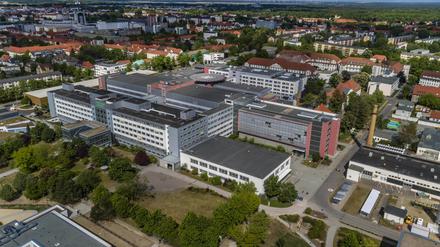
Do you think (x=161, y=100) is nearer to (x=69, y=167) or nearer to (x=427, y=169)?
(x=69, y=167)

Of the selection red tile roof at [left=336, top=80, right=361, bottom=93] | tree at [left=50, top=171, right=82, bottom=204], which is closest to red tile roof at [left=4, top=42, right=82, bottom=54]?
tree at [left=50, top=171, right=82, bottom=204]

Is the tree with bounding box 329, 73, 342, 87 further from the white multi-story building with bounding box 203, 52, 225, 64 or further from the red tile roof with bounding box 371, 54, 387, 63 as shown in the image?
the white multi-story building with bounding box 203, 52, 225, 64

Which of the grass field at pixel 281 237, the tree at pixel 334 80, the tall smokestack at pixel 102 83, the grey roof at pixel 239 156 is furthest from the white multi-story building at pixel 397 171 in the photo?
the tall smokestack at pixel 102 83

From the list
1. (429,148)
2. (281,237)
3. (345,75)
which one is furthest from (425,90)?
(281,237)

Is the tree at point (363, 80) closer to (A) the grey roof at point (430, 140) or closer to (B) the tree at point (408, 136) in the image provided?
(A) the grey roof at point (430, 140)

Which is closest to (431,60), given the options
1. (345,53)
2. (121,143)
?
(345,53)

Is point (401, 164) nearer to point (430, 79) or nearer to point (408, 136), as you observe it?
point (408, 136)
